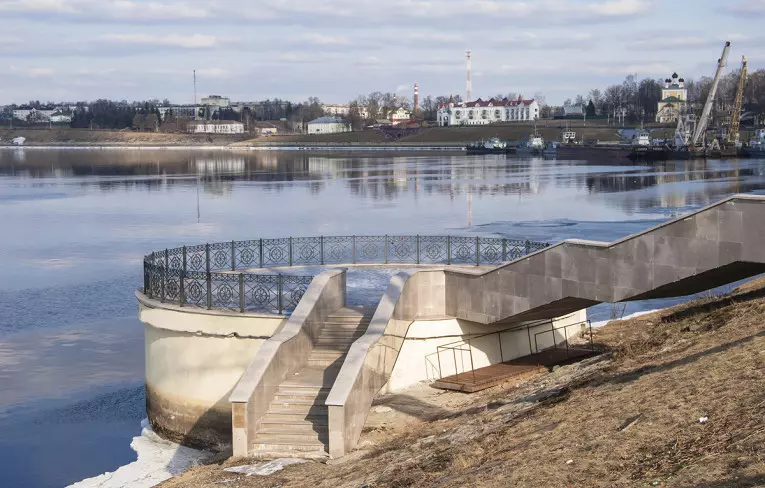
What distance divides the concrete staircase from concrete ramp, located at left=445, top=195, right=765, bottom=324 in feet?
7.32

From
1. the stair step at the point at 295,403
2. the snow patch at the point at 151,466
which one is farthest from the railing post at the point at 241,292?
the snow patch at the point at 151,466

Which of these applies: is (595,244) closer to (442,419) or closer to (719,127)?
(442,419)

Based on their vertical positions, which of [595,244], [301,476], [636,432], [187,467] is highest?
[595,244]

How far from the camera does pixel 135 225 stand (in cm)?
5034

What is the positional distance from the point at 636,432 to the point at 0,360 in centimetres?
1709

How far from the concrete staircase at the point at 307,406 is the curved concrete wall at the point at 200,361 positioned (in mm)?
1006

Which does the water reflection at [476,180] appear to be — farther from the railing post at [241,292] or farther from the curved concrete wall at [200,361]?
the curved concrete wall at [200,361]

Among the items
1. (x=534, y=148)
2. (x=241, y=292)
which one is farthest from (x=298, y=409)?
(x=534, y=148)

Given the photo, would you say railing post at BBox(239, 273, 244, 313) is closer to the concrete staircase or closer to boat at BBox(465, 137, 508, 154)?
the concrete staircase

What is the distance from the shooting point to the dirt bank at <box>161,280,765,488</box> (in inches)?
383

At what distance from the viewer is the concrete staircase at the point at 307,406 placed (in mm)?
13734

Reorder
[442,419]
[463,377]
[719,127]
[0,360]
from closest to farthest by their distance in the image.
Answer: [442,419] → [463,377] → [0,360] → [719,127]

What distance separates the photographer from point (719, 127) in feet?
567

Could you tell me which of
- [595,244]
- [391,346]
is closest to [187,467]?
[391,346]
